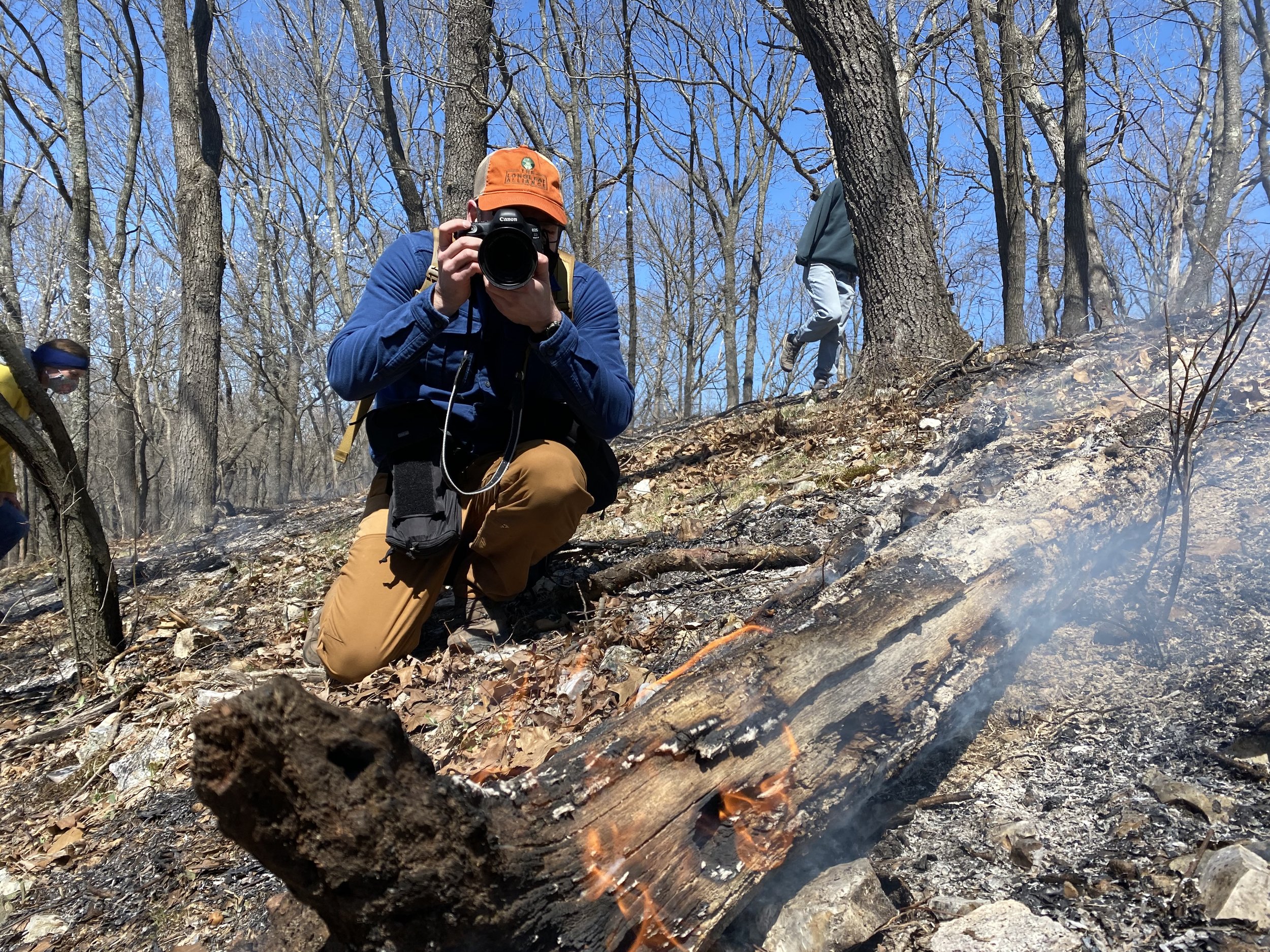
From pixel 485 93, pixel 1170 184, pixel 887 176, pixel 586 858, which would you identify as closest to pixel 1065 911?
pixel 586 858

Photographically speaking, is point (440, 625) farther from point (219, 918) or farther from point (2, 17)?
point (2, 17)

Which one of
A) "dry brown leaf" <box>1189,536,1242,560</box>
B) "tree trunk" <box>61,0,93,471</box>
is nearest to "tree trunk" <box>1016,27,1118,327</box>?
"dry brown leaf" <box>1189,536,1242,560</box>

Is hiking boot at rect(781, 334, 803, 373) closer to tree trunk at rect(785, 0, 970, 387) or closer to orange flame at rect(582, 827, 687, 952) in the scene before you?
tree trunk at rect(785, 0, 970, 387)

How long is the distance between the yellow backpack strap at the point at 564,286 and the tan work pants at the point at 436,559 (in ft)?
1.60

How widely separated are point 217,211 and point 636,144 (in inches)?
324

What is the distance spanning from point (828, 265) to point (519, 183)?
4.36 meters

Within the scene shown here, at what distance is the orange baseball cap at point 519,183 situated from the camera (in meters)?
2.60

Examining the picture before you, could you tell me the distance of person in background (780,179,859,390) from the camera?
632cm

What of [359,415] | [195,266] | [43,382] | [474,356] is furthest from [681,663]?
[195,266]

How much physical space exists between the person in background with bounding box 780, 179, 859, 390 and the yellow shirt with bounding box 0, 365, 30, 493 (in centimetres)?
520

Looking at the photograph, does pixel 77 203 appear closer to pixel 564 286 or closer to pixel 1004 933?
pixel 564 286

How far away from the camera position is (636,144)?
1358cm

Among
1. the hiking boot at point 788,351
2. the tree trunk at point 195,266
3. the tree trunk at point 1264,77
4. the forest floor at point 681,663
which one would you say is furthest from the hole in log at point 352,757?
the tree trunk at point 1264,77

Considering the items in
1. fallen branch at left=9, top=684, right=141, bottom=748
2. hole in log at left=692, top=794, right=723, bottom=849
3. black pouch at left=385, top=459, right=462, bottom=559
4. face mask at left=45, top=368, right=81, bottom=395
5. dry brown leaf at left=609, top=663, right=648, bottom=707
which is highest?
face mask at left=45, top=368, right=81, bottom=395
